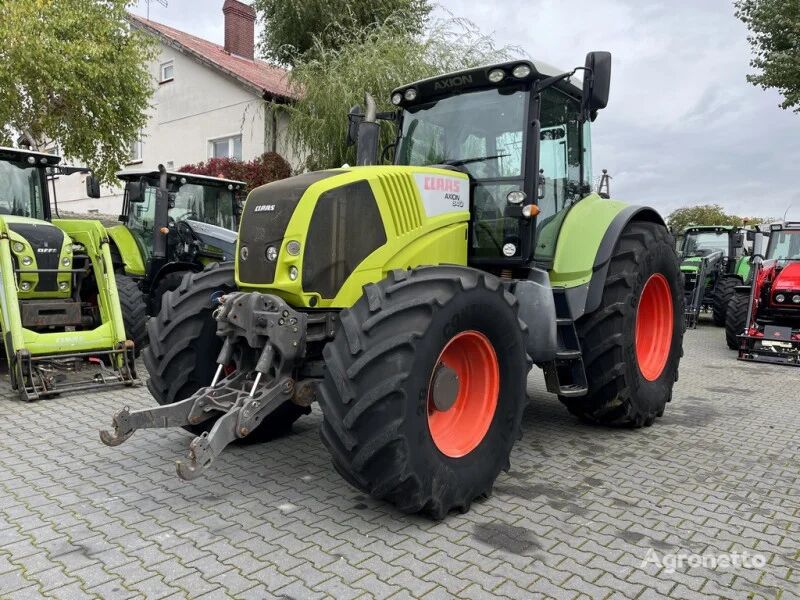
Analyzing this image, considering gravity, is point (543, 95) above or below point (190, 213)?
above

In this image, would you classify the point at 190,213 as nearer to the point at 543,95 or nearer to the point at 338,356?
the point at 543,95

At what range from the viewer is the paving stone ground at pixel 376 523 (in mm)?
2719

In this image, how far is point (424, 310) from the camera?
3139 millimetres

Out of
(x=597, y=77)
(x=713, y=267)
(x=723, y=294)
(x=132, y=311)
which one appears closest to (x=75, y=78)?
(x=132, y=311)

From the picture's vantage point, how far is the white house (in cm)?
1664

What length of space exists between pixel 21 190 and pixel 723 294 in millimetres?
12643

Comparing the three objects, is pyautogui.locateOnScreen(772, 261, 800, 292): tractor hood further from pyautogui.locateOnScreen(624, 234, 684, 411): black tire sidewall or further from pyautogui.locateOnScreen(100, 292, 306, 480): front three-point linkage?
pyautogui.locateOnScreen(100, 292, 306, 480): front three-point linkage

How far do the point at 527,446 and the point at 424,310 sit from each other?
6.77 ft

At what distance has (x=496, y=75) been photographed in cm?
430

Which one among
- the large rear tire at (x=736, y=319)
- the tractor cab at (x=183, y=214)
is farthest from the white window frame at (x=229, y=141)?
the large rear tire at (x=736, y=319)

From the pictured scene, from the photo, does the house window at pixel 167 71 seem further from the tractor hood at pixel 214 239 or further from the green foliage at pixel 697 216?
the green foliage at pixel 697 216

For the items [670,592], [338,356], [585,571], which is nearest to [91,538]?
[338,356]

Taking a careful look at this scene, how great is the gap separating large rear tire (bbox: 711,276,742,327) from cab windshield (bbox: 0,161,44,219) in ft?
39.8

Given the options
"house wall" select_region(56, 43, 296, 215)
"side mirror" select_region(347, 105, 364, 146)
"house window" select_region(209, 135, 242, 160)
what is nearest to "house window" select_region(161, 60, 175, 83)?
"house wall" select_region(56, 43, 296, 215)
